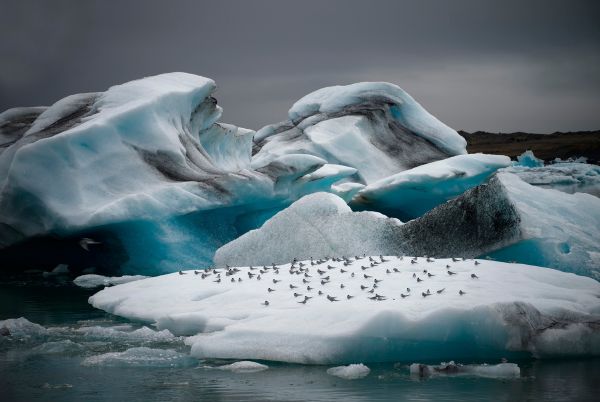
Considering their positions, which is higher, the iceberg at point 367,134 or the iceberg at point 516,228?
the iceberg at point 367,134

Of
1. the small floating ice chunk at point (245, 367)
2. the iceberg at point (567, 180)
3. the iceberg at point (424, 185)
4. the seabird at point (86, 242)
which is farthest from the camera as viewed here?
the iceberg at point (567, 180)

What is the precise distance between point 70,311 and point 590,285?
9.25 metres

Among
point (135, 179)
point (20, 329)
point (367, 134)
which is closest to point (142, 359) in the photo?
point (20, 329)

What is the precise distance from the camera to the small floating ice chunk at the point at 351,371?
890cm

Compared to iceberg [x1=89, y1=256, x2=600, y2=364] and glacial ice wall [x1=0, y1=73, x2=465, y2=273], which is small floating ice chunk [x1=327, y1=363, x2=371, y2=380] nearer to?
iceberg [x1=89, y1=256, x2=600, y2=364]

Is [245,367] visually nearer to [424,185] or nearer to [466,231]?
[466,231]

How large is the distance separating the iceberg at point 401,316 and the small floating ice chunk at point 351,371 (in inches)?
15.5

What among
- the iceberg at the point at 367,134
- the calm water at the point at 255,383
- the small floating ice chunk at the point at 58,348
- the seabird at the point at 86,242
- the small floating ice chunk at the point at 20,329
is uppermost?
the iceberg at the point at 367,134

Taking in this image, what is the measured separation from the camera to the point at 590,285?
11594 millimetres

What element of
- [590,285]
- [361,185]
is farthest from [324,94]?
[590,285]

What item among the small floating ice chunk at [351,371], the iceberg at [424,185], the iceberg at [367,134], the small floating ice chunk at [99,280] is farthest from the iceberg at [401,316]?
the iceberg at [367,134]

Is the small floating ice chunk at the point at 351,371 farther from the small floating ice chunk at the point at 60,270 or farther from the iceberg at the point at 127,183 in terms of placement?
the small floating ice chunk at the point at 60,270

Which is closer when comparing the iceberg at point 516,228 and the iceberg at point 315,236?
the iceberg at point 516,228

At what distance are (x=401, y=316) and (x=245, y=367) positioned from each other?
2001 millimetres
